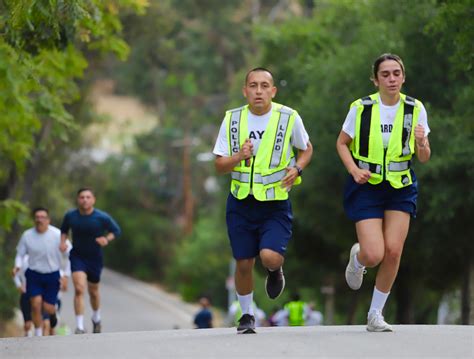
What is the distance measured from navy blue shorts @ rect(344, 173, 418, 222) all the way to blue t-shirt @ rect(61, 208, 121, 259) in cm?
606

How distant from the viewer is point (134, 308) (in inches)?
2384

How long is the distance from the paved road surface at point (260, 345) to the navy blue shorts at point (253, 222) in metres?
0.74

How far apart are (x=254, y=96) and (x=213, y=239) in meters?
53.1

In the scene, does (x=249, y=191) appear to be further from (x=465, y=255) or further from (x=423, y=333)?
(x=465, y=255)

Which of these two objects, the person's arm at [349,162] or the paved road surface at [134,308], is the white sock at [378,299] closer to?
the person's arm at [349,162]

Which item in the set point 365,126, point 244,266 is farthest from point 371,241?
point 244,266

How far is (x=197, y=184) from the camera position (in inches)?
3019

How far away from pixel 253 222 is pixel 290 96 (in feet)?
76.8

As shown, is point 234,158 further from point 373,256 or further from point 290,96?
point 290,96

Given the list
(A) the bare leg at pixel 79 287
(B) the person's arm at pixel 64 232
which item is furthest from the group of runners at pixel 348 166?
(B) the person's arm at pixel 64 232

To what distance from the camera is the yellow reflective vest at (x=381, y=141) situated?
37.9 feet

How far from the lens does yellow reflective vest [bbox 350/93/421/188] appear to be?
11.6 metres

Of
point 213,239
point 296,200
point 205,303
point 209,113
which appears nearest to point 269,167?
point 205,303

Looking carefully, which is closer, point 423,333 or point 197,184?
point 423,333
